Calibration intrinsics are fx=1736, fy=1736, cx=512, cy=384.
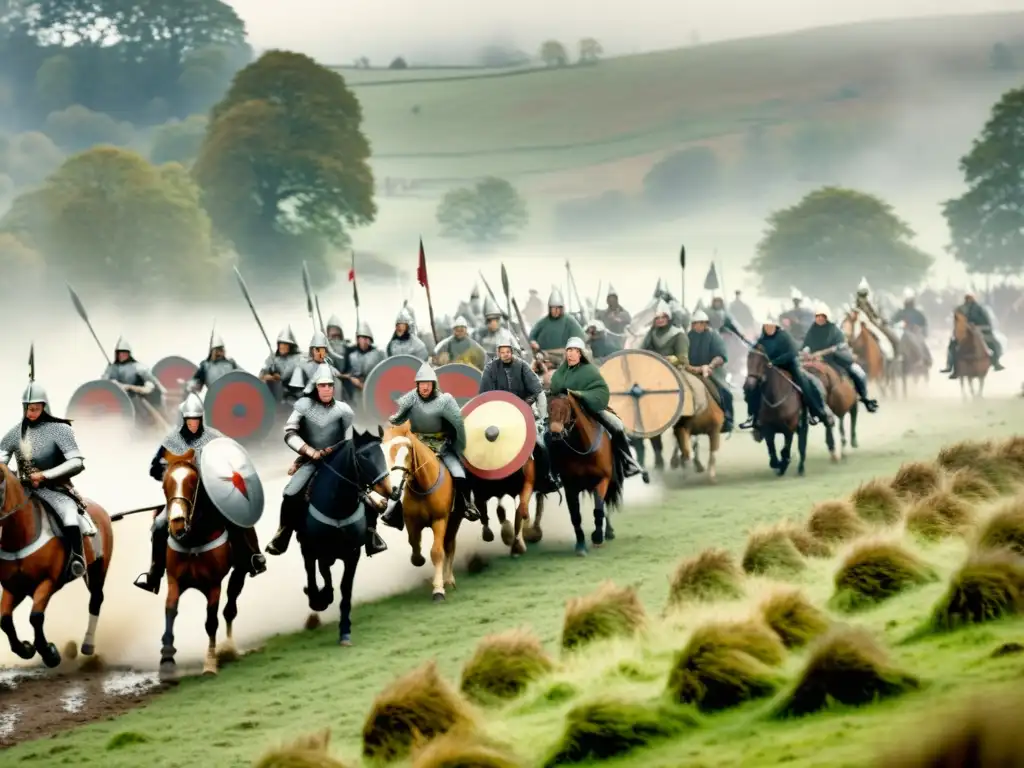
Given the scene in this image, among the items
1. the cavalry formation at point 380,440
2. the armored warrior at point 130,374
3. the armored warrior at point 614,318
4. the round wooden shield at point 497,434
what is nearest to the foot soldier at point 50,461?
the cavalry formation at point 380,440

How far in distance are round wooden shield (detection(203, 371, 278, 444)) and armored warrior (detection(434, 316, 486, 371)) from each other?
7.63 ft

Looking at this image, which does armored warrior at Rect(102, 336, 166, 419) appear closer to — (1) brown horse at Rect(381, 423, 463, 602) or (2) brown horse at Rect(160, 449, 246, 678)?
(1) brown horse at Rect(381, 423, 463, 602)

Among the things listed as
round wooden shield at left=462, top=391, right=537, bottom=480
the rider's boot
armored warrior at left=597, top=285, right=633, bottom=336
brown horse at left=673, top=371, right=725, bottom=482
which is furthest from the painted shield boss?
armored warrior at left=597, top=285, right=633, bottom=336

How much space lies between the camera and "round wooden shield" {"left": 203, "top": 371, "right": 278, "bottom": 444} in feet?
59.9

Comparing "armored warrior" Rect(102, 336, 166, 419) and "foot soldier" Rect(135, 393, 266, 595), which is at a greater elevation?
"armored warrior" Rect(102, 336, 166, 419)

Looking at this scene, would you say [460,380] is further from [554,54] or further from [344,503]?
[554,54]

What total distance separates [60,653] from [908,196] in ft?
211

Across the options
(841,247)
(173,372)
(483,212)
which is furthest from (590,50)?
(173,372)

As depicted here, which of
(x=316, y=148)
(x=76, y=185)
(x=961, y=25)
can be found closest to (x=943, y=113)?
(x=961, y=25)

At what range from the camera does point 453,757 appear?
7.85 m

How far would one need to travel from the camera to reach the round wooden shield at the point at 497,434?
1415 centimetres

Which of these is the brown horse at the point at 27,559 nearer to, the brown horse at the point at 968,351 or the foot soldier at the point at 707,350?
the foot soldier at the point at 707,350

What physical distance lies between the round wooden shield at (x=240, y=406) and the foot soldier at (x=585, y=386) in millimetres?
4470

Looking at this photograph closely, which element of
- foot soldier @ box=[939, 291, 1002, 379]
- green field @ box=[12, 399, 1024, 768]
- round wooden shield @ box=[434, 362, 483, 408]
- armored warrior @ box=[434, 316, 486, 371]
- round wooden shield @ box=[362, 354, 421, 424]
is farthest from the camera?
foot soldier @ box=[939, 291, 1002, 379]
